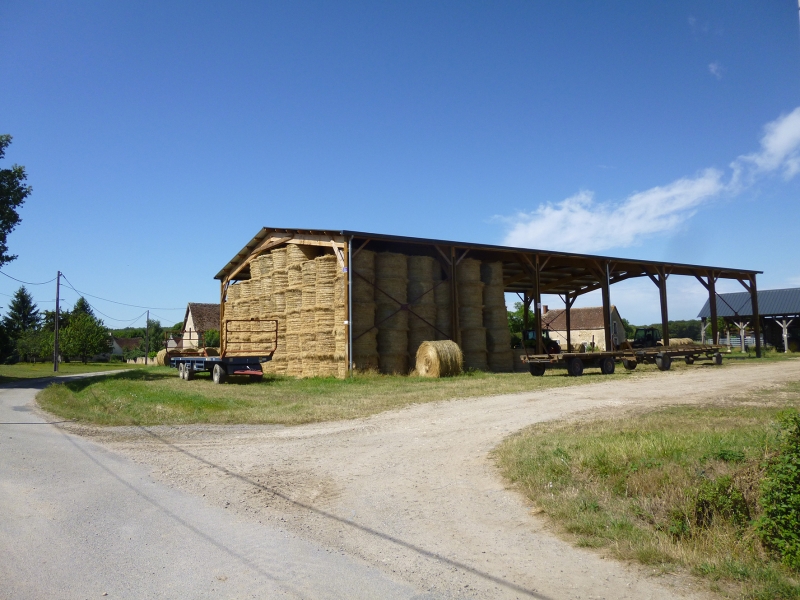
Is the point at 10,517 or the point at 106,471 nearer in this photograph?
the point at 10,517

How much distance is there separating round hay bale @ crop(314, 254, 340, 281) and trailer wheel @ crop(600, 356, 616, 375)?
11.8 meters

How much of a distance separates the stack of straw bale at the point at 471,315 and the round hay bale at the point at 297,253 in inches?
270

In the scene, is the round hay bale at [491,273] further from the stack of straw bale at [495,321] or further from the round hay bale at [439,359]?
Answer: the round hay bale at [439,359]

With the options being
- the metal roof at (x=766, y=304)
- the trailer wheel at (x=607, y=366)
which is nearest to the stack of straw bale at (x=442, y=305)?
the trailer wheel at (x=607, y=366)

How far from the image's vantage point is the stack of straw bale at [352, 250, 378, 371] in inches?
906

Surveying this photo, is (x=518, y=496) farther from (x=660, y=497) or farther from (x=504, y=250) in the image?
Result: (x=504, y=250)

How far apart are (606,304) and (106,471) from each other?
91.4 feet

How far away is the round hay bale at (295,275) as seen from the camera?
25.6 metres

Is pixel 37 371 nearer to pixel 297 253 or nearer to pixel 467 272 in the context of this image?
pixel 297 253

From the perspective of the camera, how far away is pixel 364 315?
23.3m

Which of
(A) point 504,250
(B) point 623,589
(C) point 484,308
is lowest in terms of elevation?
(B) point 623,589

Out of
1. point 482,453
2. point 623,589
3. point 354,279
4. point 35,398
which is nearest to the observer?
point 623,589

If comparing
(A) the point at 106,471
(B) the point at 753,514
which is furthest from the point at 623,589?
(A) the point at 106,471

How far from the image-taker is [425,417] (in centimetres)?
1272
